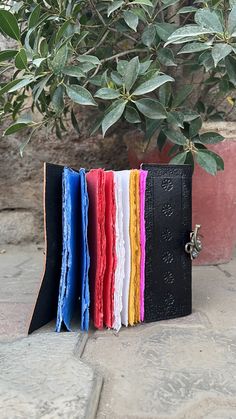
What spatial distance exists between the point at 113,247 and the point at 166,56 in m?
0.59

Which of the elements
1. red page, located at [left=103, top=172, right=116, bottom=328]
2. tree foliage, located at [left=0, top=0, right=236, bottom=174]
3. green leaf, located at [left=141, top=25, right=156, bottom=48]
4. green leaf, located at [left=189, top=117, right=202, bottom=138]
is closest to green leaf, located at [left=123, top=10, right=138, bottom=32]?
tree foliage, located at [left=0, top=0, right=236, bottom=174]

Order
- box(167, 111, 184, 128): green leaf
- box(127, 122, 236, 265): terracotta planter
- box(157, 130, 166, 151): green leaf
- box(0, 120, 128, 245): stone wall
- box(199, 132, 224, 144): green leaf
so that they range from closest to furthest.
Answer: box(167, 111, 184, 128): green leaf → box(199, 132, 224, 144): green leaf → box(157, 130, 166, 151): green leaf → box(127, 122, 236, 265): terracotta planter → box(0, 120, 128, 245): stone wall

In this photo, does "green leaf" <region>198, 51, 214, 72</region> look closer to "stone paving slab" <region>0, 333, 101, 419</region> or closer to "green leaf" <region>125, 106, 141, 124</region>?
"green leaf" <region>125, 106, 141, 124</region>

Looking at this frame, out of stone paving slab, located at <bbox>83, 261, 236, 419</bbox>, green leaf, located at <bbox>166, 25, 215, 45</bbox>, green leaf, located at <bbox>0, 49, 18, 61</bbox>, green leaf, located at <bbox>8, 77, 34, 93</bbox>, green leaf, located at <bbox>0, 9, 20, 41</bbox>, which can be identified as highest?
green leaf, located at <bbox>0, 9, 20, 41</bbox>

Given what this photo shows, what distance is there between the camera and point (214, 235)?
1.46 meters

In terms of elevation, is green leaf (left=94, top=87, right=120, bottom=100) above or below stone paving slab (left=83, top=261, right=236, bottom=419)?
above

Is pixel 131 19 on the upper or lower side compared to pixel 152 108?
upper

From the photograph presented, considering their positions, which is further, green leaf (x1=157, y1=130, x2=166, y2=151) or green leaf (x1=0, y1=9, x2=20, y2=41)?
green leaf (x1=157, y1=130, x2=166, y2=151)

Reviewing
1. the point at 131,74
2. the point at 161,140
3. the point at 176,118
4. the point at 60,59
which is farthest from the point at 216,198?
the point at 60,59

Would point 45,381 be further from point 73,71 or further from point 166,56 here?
point 166,56

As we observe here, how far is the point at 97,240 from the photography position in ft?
2.85

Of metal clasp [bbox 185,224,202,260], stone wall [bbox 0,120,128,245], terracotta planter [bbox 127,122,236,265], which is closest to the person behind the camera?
metal clasp [bbox 185,224,202,260]

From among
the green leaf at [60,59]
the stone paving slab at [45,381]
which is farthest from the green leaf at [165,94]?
the stone paving slab at [45,381]

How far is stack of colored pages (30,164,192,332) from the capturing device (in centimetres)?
86
